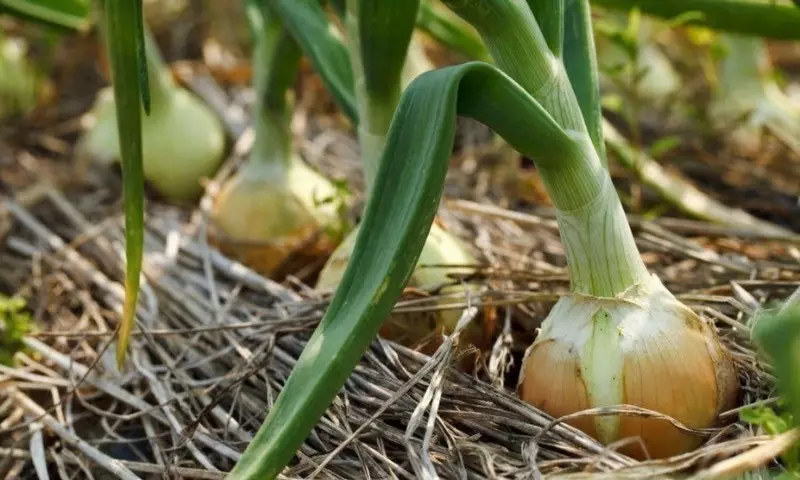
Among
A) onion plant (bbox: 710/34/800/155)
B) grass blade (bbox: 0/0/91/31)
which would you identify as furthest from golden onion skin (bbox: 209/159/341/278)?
onion plant (bbox: 710/34/800/155)

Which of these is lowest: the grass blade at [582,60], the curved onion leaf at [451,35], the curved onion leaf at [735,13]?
the grass blade at [582,60]

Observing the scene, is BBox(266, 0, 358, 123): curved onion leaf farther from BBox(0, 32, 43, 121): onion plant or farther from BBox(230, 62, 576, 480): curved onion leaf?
BBox(0, 32, 43, 121): onion plant

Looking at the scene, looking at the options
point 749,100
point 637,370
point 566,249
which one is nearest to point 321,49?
point 566,249

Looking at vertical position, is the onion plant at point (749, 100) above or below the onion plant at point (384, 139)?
above

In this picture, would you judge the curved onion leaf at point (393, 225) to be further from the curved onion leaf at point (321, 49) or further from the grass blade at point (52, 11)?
the grass blade at point (52, 11)

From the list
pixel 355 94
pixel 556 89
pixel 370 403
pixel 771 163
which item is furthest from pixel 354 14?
pixel 771 163

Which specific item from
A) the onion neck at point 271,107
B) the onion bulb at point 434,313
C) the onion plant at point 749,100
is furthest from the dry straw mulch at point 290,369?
the onion plant at point 749,100

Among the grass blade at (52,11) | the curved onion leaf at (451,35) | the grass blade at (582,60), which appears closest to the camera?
the grass blade at (582,60)

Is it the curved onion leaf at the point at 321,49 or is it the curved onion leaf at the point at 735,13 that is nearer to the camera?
the curved onion leaf at the point at 321,49
